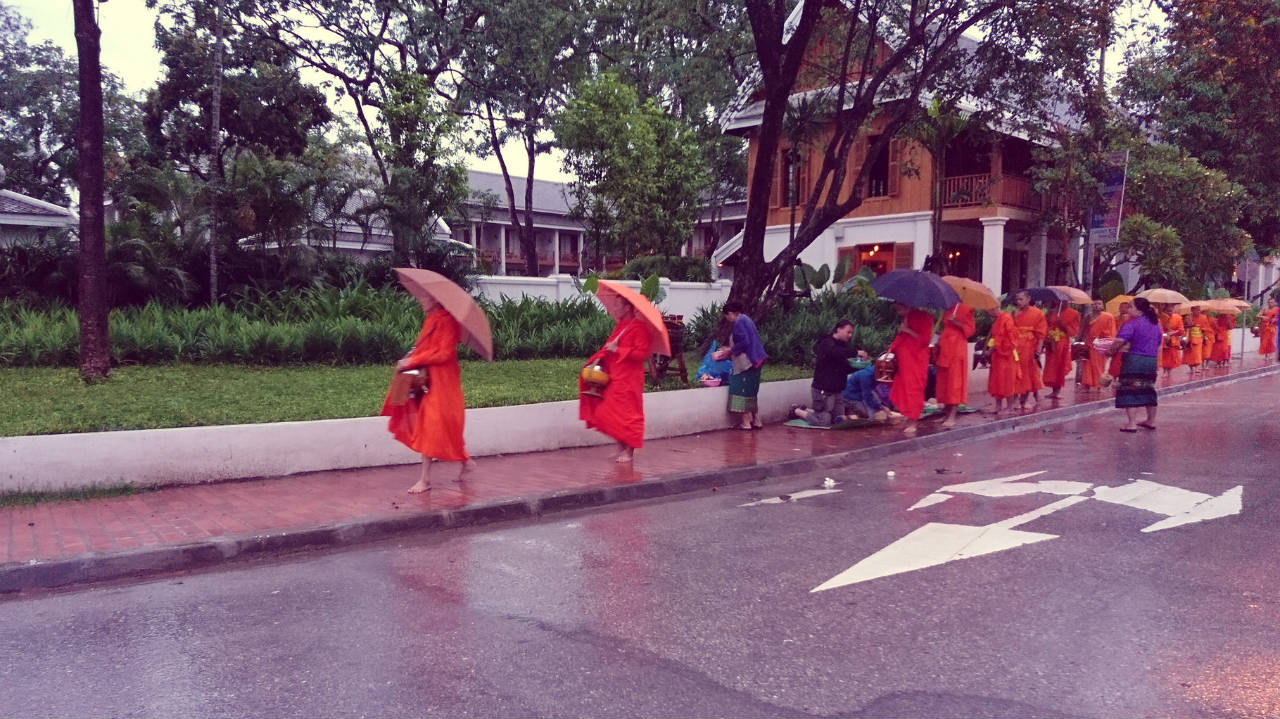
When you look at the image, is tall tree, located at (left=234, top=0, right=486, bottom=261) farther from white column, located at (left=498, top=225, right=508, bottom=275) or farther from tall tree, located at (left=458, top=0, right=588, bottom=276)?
white column, located at (left=498, top=225, right=508, bottom=275)

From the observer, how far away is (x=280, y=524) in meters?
6.46

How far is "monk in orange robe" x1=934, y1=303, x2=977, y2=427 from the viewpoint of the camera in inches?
476

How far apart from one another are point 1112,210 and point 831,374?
25.7 feet

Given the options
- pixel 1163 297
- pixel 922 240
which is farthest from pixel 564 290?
pixel 1163 297

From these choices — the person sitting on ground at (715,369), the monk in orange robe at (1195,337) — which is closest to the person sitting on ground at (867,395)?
the person sitting on ground at (715,369)

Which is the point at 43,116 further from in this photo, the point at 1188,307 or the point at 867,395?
the point at 1188,307

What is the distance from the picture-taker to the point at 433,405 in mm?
7562

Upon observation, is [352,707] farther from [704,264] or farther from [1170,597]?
[704,264]

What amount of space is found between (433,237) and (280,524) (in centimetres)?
1159

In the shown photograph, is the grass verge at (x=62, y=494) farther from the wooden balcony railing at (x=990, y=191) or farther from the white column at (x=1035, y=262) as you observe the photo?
the white column at (x=1035, y=262)

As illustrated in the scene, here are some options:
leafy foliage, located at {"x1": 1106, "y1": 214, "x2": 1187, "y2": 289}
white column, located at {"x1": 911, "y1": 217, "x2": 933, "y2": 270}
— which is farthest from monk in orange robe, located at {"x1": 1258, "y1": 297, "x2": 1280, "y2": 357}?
white column, located at {"x1": 911, "y1": 217, "x2": 933, "y2": 270}

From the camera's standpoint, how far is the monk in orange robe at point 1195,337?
21.1 meters

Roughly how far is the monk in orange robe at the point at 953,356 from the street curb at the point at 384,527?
148cm

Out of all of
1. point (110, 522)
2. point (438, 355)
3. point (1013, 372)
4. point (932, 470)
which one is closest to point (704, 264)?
point (1013, 372)
